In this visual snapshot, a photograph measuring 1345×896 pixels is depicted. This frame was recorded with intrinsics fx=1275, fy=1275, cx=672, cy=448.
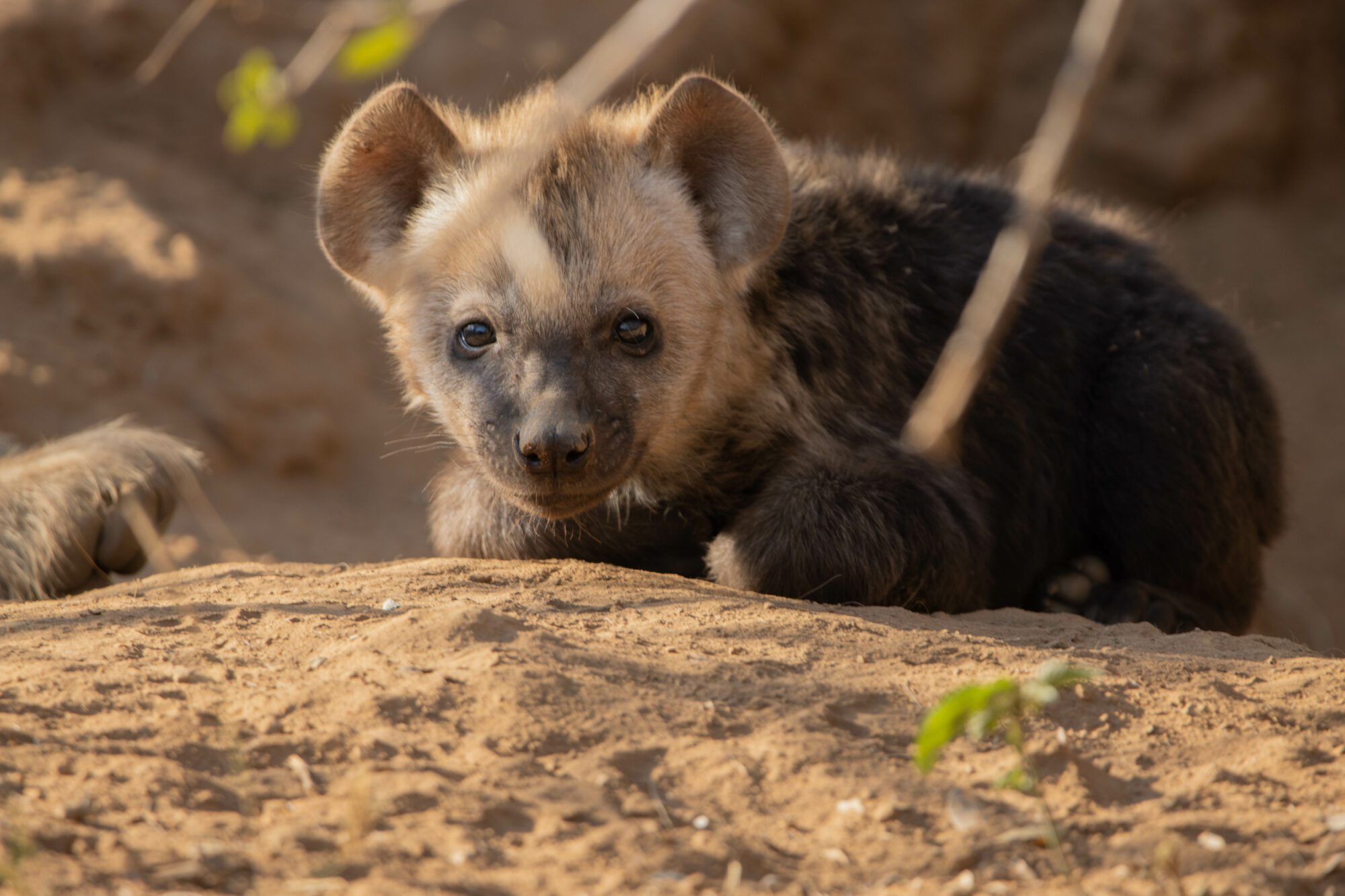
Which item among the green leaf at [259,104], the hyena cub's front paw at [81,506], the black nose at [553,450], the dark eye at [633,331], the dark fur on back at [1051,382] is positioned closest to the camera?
the green leaf at [259,104]

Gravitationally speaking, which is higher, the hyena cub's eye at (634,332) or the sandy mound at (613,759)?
the hyena cub's eye at (634,332)

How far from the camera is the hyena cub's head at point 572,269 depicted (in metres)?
3.16

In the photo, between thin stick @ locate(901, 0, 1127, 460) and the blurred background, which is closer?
thin stick @ locate(901, 0, 1127, 460)

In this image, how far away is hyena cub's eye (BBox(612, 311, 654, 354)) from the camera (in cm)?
326

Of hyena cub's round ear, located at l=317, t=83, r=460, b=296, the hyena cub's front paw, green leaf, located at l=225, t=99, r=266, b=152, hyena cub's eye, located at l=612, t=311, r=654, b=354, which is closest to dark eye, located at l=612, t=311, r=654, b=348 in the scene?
hyena cub's eye, located at l=612, t=311, r=654, b=354

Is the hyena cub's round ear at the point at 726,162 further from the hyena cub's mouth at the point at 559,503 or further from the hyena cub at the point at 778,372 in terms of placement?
the hyena cub's mouth at the point at 559,503

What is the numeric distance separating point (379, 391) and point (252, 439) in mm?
798

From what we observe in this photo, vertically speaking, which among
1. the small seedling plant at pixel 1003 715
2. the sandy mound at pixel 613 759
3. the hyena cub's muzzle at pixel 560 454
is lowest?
the sandy mound at pixel 613 759

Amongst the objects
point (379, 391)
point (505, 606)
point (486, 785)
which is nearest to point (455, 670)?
point (486, 785)

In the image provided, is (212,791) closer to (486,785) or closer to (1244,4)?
(486,785)

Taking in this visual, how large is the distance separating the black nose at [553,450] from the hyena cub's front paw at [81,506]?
133cm

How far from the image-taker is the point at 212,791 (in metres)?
1.86

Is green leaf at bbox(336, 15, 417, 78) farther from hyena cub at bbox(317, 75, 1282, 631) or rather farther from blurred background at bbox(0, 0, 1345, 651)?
blurred background at bbox(0, 0, 1345, 651)

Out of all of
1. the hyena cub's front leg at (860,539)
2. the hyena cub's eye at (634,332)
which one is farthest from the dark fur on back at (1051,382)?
the hyena cub's eye at (634,332)
